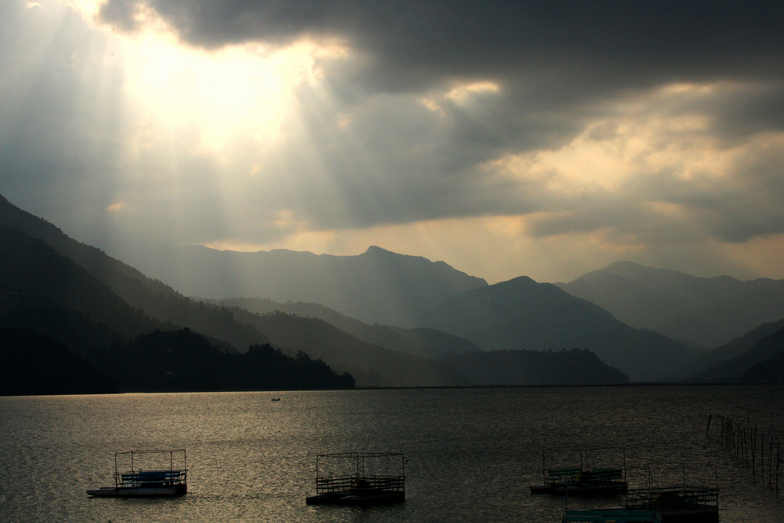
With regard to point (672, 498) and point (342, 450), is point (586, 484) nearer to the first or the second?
point (672, 498)

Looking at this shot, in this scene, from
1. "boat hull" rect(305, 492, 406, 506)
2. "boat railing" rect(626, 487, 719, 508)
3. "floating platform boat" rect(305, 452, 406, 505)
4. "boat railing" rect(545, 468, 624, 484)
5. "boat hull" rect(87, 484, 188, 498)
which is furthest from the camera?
"boat hull" rect(87, 484, 188, 498)

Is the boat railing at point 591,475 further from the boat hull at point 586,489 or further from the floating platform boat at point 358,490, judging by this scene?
the floating platform boat at point 358,490

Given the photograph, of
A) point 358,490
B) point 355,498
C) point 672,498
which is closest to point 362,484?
point 358,490

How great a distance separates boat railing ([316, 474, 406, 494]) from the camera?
78.1 metres

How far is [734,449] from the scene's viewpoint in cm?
12431

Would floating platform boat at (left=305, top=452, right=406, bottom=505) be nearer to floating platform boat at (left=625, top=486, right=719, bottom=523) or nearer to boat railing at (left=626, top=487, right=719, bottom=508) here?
boat railing at (left=626, top=487, right=719, bottom=508)

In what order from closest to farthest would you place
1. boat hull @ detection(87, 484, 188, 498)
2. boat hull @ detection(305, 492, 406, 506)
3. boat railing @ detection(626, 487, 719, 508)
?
boat railing @ detection(626, 487, 719, 508) < boat hull @ detection(305, 492, 406, 506) < boat hull @ detection(87, 484, 188, 498)

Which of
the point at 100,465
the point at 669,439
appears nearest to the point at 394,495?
the point at 100,465

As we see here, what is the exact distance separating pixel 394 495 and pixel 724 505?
33647 mm

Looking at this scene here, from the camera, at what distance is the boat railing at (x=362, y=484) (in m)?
78.1

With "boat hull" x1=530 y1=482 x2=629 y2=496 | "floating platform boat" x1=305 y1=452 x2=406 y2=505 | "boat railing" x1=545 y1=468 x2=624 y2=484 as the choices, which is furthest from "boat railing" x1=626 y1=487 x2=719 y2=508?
"floating platform boat" x1=305 y1=452 x2=406 y2=505

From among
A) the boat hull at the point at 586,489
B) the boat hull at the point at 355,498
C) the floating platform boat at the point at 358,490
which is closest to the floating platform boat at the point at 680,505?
the boat hull at the point at 586,489

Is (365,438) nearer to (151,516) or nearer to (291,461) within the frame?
(291,461)

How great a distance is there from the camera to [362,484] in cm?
7825
